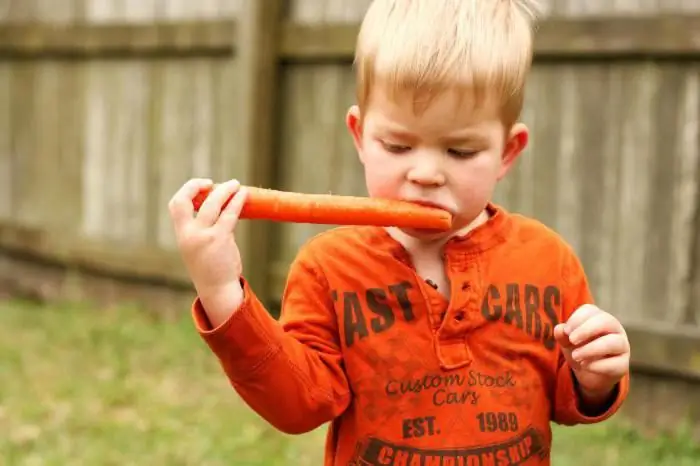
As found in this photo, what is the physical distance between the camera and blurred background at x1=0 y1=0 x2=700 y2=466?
3.56m

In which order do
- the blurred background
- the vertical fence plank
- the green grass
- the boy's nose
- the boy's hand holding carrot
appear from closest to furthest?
the boy's hand holding carrot
the boy's nose
the green grass
the blurred background
the vertical fence plank

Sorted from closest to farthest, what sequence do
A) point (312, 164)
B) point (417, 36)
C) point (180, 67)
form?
point (417, 36) → point (312, 164) → point (180, 67)

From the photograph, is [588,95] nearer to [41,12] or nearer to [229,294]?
[229,294]

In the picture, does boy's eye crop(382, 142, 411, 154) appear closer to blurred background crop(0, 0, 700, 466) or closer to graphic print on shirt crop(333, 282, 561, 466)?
graphic print on shirt crop(333, 282, 561, 466)

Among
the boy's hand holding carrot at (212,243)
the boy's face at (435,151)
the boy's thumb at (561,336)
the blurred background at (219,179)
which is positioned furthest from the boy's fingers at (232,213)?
the blurred background at (219,179)

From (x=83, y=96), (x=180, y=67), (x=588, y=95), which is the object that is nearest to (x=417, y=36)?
(x=588, y=95)

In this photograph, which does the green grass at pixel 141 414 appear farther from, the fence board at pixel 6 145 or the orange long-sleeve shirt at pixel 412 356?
the orange long-sleeve shirt at pixel 412 356

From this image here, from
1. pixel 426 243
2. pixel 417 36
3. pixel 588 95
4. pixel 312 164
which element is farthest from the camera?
pixel 312 164

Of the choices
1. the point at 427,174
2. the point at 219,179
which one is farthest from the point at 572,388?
the point at 219,179

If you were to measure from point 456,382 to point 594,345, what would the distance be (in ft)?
0.79

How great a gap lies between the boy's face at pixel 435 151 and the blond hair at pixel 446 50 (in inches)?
1.1

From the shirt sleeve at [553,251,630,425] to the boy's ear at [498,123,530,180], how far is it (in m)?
0.23

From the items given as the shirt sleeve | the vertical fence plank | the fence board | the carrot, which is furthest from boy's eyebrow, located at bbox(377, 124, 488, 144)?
the fence board

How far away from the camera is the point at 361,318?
183 cm
